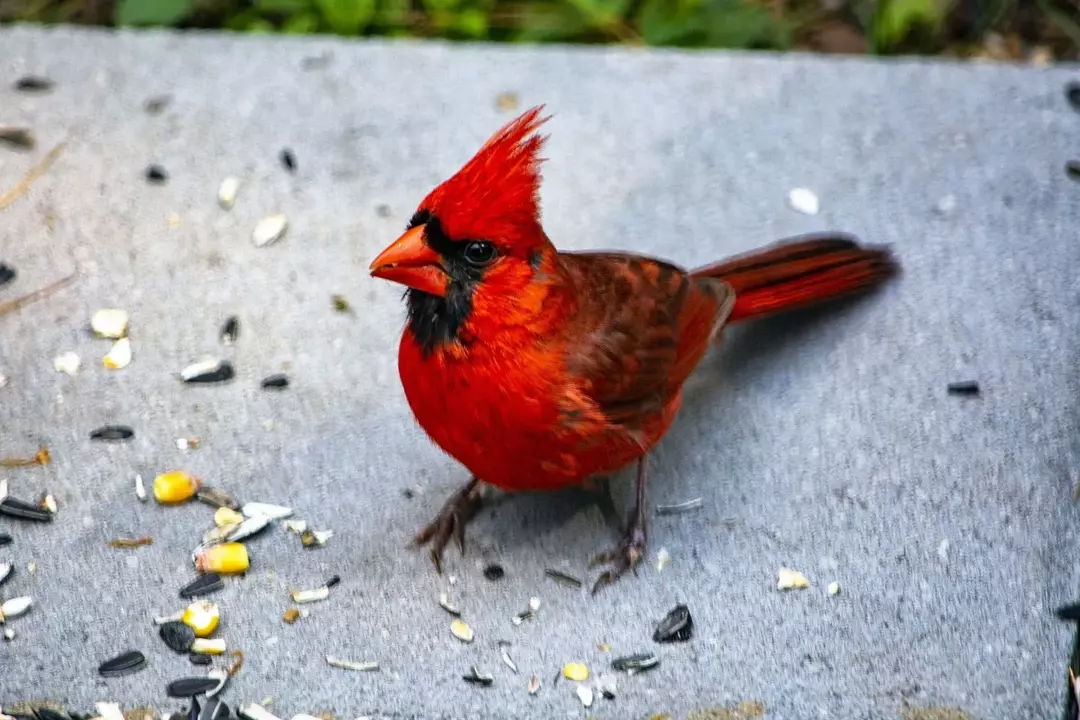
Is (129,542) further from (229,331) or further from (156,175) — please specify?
(156,175)

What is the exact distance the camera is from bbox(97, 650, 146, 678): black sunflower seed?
7.64ft

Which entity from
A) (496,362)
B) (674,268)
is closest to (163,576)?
(496,362)

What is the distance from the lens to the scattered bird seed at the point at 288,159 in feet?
11.4

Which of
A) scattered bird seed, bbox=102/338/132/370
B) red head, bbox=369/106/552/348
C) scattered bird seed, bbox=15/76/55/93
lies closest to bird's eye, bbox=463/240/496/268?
red head, bbox=369/106/552/348

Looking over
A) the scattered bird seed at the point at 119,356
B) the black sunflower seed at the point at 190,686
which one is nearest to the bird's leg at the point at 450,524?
the black sunflower seed at the point at 190,686

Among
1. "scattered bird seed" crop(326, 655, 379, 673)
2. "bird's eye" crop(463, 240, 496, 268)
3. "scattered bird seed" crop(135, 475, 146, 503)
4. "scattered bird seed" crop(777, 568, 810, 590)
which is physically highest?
"bird's eye" crop(463, 240, 496, 268)

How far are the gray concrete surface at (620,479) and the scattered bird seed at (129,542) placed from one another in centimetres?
2

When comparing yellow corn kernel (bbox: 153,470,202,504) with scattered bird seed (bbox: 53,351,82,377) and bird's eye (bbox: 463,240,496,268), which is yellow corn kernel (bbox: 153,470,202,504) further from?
bird's eye (bbox: 463,240,496,268)

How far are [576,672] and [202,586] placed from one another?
0.73 meters

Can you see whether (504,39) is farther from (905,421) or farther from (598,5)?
(905,421)

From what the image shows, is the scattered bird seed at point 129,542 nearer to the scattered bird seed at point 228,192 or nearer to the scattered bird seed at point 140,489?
the scattered bird seed at point 140,489

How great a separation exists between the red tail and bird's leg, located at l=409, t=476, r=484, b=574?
0.70m

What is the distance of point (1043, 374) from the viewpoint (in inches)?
114

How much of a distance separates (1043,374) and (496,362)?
1.34 metres
